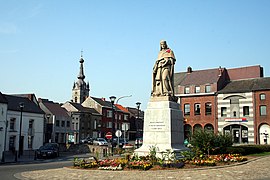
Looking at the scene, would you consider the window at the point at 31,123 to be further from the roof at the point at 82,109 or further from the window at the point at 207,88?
the window at the point at 207,88

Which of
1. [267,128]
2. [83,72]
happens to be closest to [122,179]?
[267,128]

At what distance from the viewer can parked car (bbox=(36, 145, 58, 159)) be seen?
32.3 m

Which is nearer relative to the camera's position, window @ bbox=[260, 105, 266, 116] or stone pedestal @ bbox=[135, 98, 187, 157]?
stone pedestal @ bbox=[135, 98, 187, 157]

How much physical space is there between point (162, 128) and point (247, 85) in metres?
34.8

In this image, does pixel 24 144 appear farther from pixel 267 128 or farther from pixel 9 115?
pixel 267 128

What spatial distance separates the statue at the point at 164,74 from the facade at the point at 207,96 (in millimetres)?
30497

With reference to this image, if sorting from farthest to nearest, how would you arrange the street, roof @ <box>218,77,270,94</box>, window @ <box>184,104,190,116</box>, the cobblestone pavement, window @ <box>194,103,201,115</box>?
1. window @ <box>184,104,190,116</box>
2. window @ <box>194,103,201,115</box>
3. roof @ <box>218,77,270,94</box>
4. the street
5. the cobblestone pavement

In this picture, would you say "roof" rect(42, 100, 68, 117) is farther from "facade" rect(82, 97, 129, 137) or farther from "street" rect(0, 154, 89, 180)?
"street" rect(0, 154, 89, 180)

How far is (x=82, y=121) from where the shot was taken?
70.1m

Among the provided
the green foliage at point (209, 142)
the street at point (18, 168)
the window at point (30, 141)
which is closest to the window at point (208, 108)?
the window at point (30, 141)

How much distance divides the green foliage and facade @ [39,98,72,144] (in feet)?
129

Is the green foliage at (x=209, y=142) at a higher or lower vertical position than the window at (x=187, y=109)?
lower

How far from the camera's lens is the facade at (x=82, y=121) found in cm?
6838

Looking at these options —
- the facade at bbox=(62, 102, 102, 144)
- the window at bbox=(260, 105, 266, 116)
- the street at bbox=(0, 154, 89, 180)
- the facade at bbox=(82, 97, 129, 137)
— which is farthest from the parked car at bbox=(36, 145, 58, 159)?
the facade at bbox=(82, 97, 129, 137)
